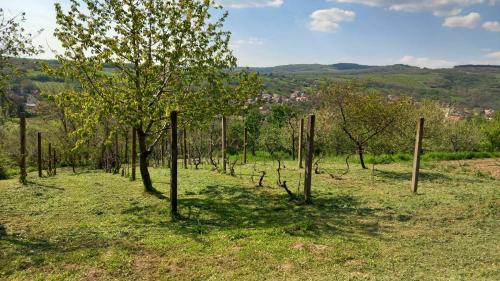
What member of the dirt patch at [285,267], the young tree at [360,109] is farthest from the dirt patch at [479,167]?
the dirt patch at [285,267]

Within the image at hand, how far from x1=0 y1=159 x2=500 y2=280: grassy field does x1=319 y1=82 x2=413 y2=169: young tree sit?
5.54 meters

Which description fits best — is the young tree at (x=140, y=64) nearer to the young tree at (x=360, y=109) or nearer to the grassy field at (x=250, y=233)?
the grassy field at (x=250, y=233)

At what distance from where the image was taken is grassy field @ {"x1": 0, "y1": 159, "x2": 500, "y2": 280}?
26.5 feet

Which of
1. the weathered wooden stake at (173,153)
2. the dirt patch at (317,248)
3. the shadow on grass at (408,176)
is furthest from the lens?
the shadow on grass at (408,176)

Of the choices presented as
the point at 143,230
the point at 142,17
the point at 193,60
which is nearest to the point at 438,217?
the point at 143,230

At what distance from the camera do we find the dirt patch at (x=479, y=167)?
69.2ft

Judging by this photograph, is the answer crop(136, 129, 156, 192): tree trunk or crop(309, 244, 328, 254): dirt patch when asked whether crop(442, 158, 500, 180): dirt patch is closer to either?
crop(309, 244, 328, 254): dirt patch

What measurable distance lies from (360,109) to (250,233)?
1419cm

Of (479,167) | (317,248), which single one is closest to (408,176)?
(479,167)

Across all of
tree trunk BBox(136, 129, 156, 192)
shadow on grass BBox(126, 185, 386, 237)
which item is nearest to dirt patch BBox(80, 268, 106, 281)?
shadow on grass BBox(126, 185, 386, 237)

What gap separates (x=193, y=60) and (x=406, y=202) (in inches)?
383

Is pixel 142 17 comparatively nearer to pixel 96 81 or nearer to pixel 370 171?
pixel 96 81

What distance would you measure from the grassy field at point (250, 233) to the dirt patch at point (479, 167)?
4095 millimetres

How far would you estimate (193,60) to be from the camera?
47.8ft
